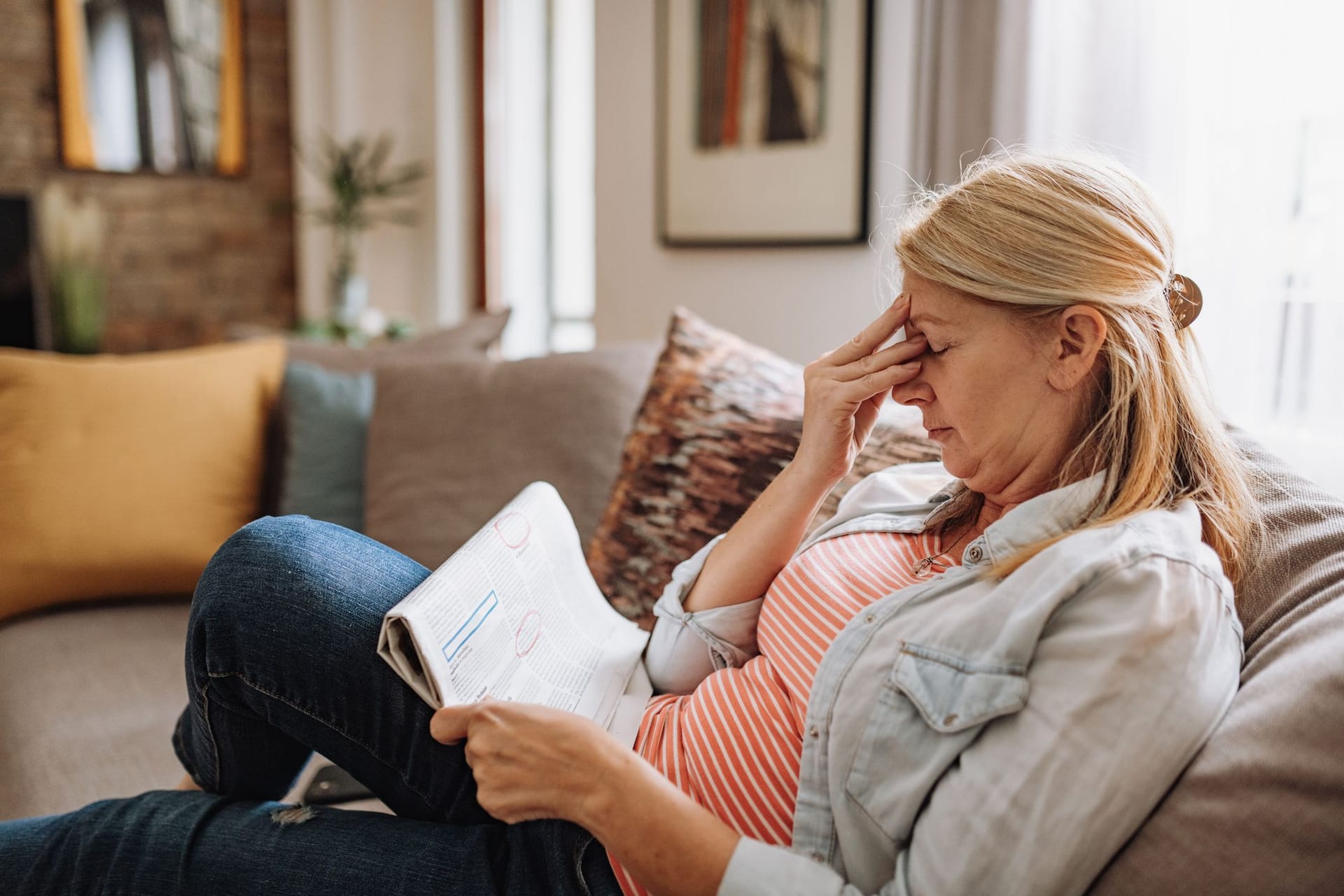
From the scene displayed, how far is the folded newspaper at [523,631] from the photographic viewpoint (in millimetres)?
919

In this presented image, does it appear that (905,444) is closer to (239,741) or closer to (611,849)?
(611,849)

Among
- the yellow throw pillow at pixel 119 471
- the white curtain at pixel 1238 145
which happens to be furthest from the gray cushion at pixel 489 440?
the white curtain at pixel 1238 145

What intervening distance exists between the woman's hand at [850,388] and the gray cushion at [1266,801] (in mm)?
395

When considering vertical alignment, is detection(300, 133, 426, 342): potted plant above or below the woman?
above

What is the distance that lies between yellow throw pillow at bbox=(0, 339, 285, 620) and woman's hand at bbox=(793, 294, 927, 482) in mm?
1199

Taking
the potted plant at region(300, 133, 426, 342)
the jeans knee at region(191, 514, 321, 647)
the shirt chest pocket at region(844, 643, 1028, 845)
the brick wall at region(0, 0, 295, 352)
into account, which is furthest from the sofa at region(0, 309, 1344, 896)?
the brick wall at region(0, 0, 295, 352)

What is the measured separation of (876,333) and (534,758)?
0.50 m

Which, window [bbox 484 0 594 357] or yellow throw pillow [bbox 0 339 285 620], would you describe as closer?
yellow throw pillow [bbox 0 339 285 620]

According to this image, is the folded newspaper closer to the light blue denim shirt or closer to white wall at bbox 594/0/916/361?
the light blue denim shirt

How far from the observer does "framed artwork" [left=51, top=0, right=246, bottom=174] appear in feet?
13.8

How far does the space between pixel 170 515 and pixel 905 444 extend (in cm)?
127

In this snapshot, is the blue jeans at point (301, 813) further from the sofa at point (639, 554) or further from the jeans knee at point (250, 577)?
the sofa at point (639, 554)

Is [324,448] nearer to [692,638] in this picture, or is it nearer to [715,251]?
[692,638]

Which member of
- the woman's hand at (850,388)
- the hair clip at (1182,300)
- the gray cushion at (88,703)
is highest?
the hair clip at (1182,300)
